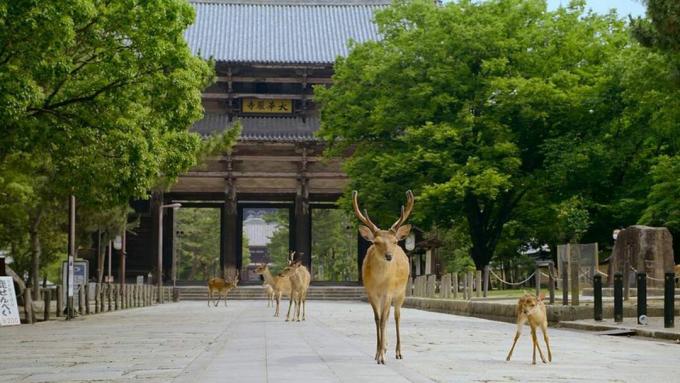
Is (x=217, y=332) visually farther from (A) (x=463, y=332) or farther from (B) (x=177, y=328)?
(A) (x=463, y=332)

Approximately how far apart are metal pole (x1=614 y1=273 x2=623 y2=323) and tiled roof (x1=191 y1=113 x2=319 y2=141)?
97.0ft

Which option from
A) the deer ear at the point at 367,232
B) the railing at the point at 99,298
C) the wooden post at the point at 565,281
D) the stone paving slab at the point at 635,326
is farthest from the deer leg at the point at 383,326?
the railing at the point at 99,298

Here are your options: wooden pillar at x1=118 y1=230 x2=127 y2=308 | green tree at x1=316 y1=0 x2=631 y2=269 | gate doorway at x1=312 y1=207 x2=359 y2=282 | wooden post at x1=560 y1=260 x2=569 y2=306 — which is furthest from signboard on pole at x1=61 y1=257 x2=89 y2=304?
gate doorway at x1=312 y1=207 x2=359 y2=282

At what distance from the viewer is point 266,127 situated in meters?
48.9

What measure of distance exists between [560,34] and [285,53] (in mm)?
18609

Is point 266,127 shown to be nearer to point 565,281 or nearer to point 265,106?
point 265,106

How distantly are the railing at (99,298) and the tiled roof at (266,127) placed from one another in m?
8.01

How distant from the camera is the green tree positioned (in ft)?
110

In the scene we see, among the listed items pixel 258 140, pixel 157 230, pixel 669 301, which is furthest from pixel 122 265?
pixel 669 301

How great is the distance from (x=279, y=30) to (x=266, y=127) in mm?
7056

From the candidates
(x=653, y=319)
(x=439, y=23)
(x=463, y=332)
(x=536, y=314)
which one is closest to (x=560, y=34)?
(x=439, y=23)

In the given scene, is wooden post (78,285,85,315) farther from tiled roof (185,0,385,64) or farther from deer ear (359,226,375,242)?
tiled roof (185,0,385,64)

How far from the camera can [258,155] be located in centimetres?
4853

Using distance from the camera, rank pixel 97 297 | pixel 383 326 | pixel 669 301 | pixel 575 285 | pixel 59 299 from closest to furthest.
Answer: pixel 383 326, pixel 669 301, pixel 575 285, pixel 59 299, pixel 97 297
